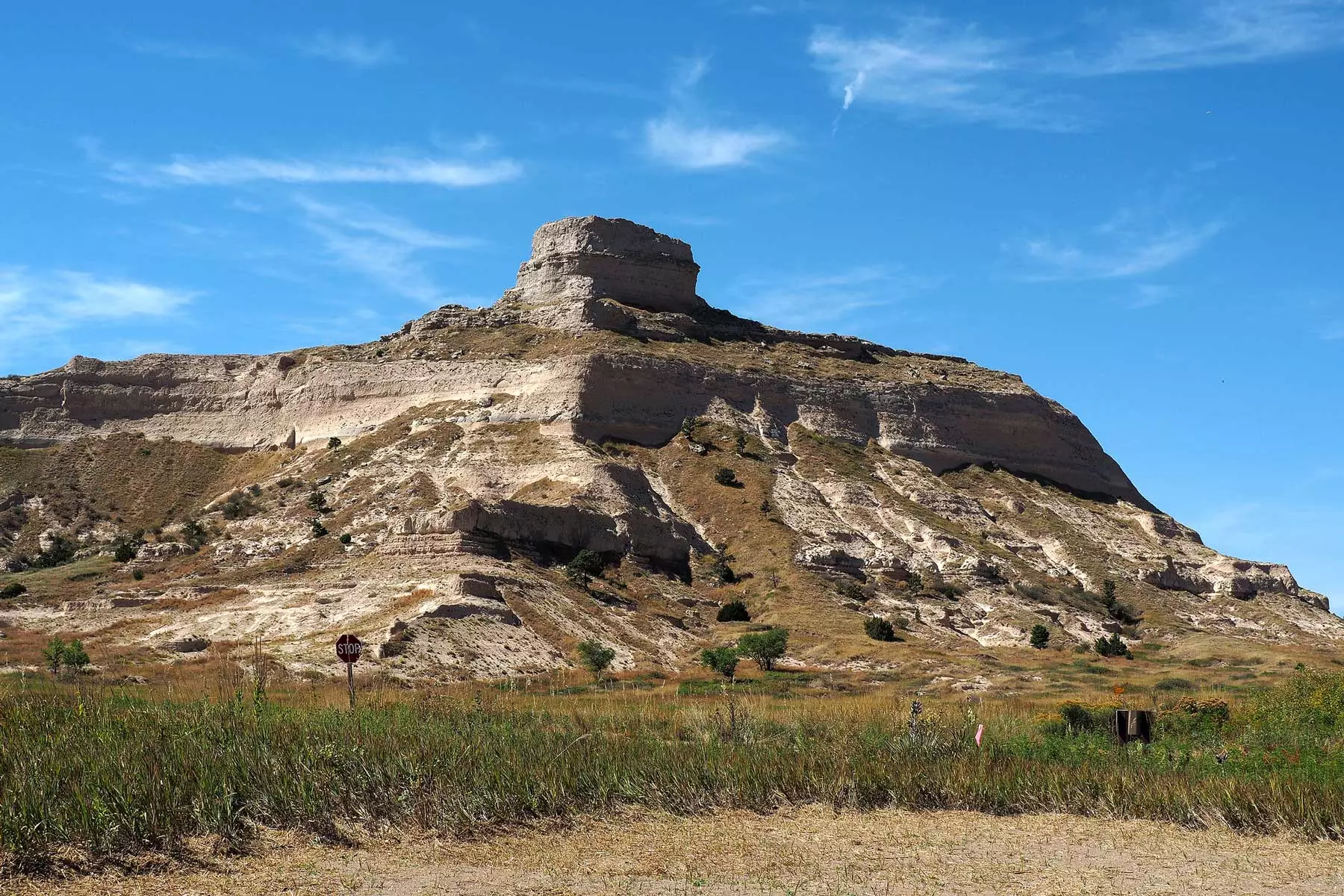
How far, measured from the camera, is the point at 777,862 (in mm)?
12367

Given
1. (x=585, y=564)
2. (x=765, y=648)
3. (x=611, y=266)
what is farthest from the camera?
(x=611, y=266)

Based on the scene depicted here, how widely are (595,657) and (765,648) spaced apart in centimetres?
635

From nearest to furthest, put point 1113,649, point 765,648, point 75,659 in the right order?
1. point 75,659
2. point 765,648
3. point 1113,649

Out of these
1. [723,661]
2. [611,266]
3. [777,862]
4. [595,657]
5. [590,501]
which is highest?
[611,266]

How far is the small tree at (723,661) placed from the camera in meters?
36.4

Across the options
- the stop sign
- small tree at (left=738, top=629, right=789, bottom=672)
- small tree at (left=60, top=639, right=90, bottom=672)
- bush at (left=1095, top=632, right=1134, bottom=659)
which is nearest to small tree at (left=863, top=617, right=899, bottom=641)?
small tree at (left=738, top=629, right=789, bottom=672)

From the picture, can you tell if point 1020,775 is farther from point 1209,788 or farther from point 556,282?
point 556,282

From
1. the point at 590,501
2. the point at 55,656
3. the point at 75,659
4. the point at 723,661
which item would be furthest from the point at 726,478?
the point at 55,656

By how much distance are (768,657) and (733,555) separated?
17455 mm

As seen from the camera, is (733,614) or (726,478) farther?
(726,478)

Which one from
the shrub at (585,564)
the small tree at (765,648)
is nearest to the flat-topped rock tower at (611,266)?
the shrub at (585,564)

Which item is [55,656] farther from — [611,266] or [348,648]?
[611,266]

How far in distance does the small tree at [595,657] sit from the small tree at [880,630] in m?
11.3

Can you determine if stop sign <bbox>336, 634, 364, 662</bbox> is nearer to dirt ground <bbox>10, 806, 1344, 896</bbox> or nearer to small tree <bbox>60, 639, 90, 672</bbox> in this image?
dirt ground <bbox>10, 806, 1344, 896</bbox>
